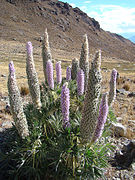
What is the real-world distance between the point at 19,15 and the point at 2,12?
9.14 metres

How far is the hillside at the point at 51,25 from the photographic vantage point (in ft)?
246

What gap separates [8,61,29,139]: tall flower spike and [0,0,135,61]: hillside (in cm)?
6709

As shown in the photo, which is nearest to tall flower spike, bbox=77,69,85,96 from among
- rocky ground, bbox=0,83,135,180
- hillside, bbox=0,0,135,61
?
rocky ground, bbox=0,83,135,180

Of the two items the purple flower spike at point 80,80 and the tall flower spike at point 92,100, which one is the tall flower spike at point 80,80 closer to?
the purple flower spike at point 80,80

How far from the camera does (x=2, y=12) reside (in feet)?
273

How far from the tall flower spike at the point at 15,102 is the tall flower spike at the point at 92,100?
1.05 meters

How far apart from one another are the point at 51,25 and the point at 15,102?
341 ft

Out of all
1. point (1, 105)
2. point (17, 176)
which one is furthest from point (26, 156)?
point (1, 105)

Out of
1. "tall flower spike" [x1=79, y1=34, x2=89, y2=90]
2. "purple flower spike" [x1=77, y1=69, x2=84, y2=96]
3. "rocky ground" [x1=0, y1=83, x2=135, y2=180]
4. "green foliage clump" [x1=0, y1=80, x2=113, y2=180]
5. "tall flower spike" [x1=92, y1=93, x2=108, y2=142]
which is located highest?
"tall flower spike" [x1=79, y1=34, x2=89, y2=90]

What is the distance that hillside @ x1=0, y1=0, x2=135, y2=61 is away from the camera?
75.1m

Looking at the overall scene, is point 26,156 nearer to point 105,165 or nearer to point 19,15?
point 105,165

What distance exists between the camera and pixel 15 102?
8.71ft

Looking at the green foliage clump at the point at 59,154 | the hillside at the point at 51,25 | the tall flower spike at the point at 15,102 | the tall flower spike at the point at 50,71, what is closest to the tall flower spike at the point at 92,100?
the green foliage clump at the point at 59,154

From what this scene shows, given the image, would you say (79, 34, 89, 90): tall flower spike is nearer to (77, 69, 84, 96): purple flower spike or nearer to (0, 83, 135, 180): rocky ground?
(77, 69, 84, 96): purple flower spike
